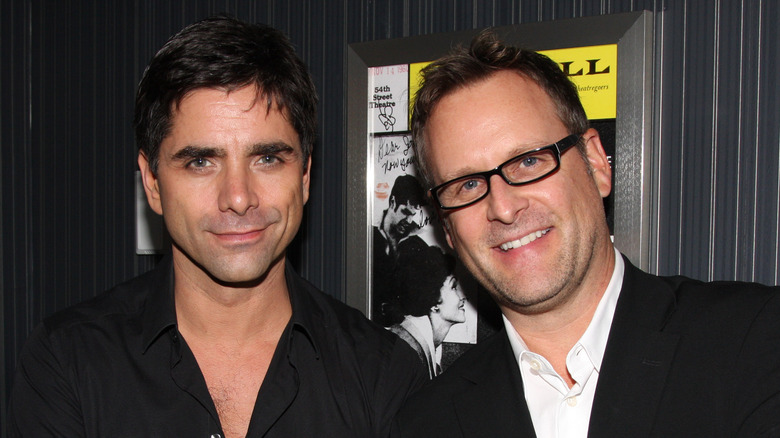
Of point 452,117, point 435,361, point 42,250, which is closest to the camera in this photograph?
point 452,117

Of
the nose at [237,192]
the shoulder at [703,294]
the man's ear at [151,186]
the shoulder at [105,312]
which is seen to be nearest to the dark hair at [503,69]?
the shoulder at [703,294]

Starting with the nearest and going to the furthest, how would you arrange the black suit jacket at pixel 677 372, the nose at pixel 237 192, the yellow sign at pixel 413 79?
the black suit jacket at pixel 677 372 → the nose at pixel 237 192 → the yellow sign at pixel 413 79

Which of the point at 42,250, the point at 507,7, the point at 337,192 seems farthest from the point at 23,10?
the point at 507,7

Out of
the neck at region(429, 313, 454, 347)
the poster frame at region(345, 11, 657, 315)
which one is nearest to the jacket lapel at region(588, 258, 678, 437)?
the poster frame at region(345, 11, 657, 315)

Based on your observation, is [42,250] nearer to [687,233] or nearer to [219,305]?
[219,305]

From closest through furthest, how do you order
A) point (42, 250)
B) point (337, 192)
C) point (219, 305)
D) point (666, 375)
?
point (666, 375)
point (219, 305)
point (337, 192)
point (42, 250)

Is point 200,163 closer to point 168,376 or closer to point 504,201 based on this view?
point 168,376

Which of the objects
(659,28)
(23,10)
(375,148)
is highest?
(23,10)

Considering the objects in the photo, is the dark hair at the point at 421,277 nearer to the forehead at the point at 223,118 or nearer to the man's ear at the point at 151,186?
the forehead at the point at 223,118

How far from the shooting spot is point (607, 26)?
1.74 meters

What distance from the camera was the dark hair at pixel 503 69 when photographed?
5.41 feet

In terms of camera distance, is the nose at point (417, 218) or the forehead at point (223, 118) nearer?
the forehead at point (223, 118)

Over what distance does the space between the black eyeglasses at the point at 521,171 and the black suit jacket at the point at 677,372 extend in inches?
12.3

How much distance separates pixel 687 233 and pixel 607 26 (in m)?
0.55
